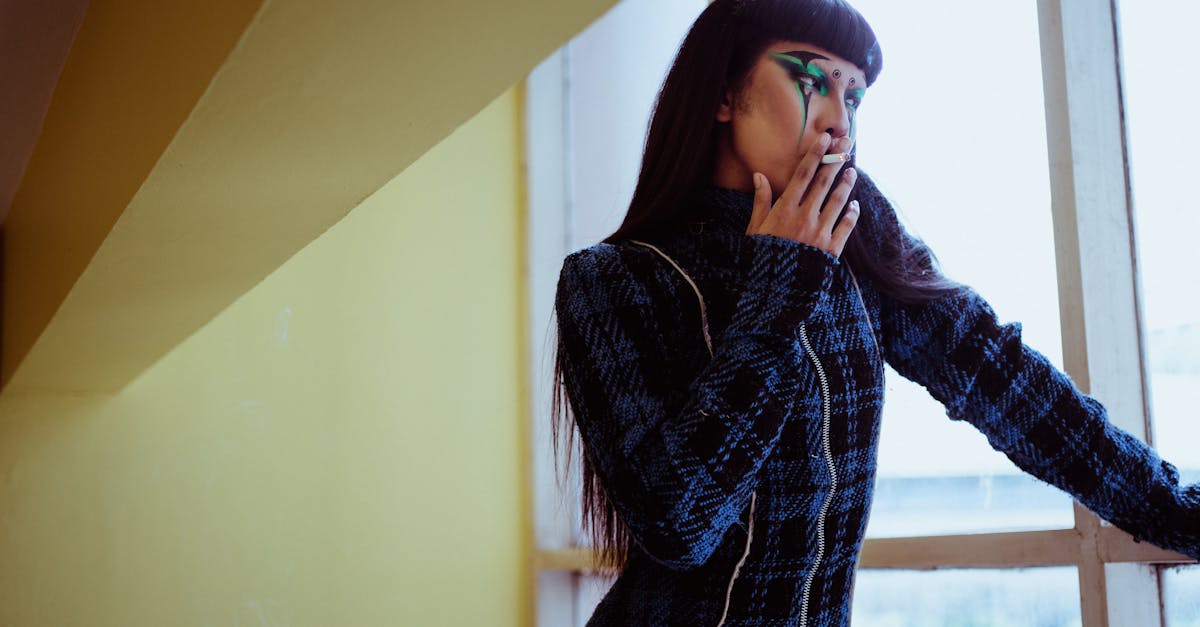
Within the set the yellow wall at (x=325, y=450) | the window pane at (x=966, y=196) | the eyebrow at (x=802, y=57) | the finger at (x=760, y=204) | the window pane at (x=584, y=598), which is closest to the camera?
the finger at (x=760, y=204)

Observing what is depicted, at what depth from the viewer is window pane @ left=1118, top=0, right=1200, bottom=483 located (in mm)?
1834

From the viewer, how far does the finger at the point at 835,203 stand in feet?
3.56

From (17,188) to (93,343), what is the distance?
0.72 m

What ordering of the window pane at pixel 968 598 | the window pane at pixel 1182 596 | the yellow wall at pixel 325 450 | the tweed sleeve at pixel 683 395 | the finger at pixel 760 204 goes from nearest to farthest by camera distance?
the tweed sleeve at pixel 683 395 → the finger at pixel 760 204 → the window pane at pixel 1182 596 → the window pane at pixel 968 598 → the yellow wall at pixel 325 450

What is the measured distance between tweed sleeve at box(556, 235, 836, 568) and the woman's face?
0.56 ft

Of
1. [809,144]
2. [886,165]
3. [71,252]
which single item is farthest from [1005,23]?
[71,252]

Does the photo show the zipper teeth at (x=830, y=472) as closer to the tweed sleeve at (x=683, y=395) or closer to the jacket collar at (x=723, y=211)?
the tweed sleeve at (x=683, y=395)

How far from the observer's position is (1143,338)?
1898 millimetres

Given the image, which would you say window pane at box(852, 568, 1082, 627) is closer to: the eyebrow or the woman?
the woman

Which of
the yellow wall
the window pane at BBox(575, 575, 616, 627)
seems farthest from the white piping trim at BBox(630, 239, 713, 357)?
the window pane at BBox(575, 575, 616, 627)

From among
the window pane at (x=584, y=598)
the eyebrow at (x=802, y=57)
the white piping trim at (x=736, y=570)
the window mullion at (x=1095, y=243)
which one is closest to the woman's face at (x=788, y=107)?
the eyebrow at (x=802, y=57)

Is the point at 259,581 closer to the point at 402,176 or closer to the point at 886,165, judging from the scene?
the point at 402,176

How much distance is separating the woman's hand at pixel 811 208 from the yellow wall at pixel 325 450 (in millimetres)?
1745

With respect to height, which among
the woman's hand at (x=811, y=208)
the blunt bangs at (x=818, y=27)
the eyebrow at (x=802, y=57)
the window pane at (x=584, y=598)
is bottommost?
the window pane at (x=584, y=598)
